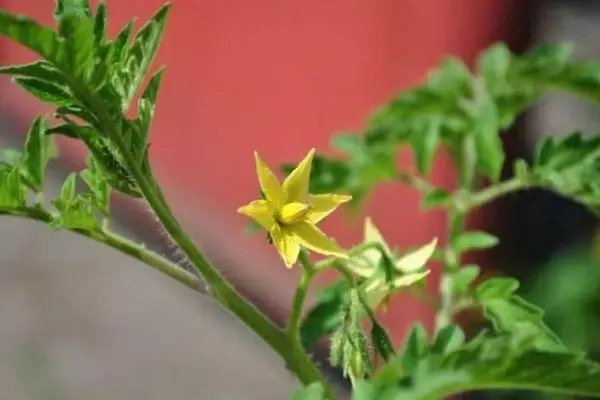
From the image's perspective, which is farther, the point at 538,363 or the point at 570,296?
the point at 570,296

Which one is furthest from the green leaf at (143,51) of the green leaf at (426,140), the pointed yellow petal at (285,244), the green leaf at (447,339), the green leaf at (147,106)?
the green leaf at (426,140)

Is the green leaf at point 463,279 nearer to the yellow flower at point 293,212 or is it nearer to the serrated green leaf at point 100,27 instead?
the yellow flower at point 293,212

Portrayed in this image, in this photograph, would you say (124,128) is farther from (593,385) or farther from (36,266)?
(36,266)

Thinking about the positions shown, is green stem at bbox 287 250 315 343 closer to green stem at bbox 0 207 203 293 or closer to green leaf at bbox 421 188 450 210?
green stem at bbox 0 207 203 293

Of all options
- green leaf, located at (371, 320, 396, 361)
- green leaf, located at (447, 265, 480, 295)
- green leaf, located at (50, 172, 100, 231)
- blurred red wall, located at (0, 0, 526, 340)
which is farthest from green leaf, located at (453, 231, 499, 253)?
blurred red wall, located at (0, 0, 526, 340)

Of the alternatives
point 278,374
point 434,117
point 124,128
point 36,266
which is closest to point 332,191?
point 434,117

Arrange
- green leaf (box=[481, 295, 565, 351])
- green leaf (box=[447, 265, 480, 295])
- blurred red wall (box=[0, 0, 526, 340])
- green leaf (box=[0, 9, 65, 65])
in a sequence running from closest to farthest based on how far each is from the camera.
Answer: green leaf (box=[0, 9, 65, 65]) → green leaf (box=[481, 295, 565, 351]) → green leaf (box=[447, 265, 480, 295]) → blurred red wall (box=[0, 0, 526, 340])
